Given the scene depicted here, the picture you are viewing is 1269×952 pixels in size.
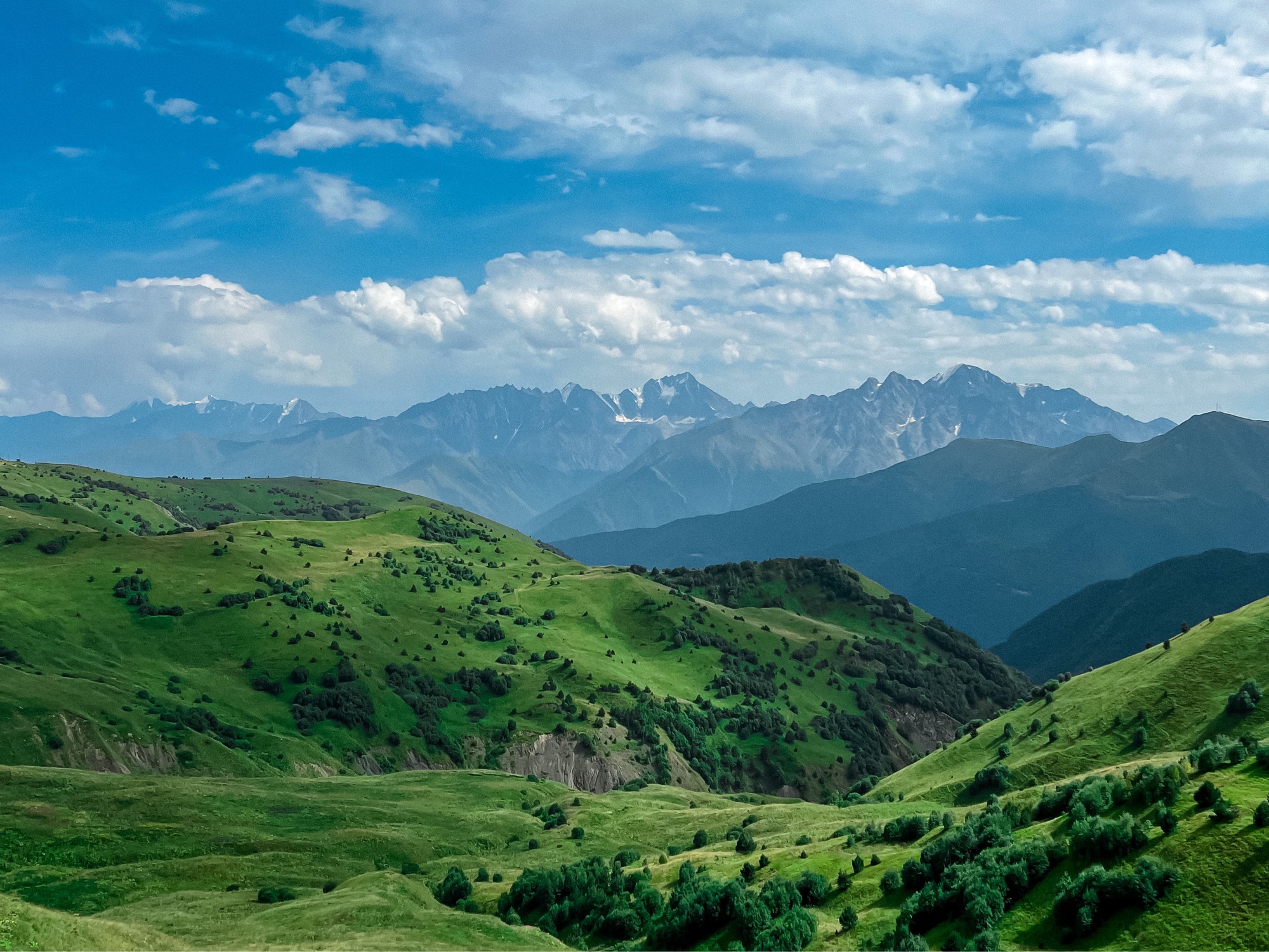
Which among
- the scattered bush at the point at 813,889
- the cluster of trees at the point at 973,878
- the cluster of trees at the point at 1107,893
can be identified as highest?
the cluster of trees at the point at 1107,893

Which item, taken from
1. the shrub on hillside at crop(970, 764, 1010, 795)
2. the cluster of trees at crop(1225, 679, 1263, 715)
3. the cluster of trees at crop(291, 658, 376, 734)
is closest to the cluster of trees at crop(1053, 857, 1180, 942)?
the cluster of trees at crop(1225, 679, 1263, 715)

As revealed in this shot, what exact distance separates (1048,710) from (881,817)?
33703 mm

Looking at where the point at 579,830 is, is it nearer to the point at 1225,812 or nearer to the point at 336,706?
the point at 1225,812

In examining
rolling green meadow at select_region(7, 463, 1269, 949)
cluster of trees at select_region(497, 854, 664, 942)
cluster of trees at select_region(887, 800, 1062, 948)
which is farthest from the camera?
cluster of trees at select_region(497, 854, 664, 942)

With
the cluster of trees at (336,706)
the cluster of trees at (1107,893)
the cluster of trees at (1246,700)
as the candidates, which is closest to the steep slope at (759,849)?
the cluster of trees at (1107,893)

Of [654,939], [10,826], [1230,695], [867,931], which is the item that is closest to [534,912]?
[654,939]

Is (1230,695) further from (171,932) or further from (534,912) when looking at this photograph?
(171,932)

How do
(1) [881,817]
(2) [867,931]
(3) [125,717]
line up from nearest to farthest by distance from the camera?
1. (2) [867,931]
2. (1) [881,817]
3. (3) [125,717]

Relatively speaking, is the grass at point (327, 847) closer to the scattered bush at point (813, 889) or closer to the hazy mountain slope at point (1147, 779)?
the scattered bush at point (813, 889)

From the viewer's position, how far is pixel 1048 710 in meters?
117

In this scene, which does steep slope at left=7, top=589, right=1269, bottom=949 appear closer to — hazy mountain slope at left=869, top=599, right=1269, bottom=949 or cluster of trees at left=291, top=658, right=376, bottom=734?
hazy mountain slope at left=869, top=599, right=1269, bottom=949

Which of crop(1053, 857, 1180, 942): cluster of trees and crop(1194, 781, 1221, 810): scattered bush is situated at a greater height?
crop(1194, 781, 1221, 810): scattered bush

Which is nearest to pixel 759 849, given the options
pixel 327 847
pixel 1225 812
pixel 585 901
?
pixel 585 901

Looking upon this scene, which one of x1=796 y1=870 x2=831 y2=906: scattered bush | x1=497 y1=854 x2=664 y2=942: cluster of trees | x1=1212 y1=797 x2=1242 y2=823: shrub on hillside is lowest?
x1=497 y1=854 x2=664 y2=942: cluster of trees
